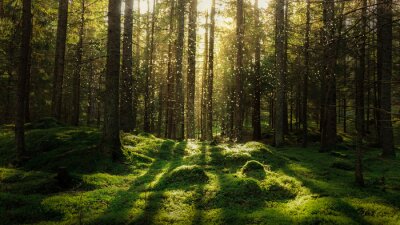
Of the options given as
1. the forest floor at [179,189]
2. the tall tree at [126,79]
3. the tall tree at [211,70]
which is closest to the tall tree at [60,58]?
the tall tree at [126,79]

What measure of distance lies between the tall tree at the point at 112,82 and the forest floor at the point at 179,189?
2.06ft

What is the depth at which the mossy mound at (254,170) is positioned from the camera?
12.1m

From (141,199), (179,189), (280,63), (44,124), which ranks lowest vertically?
(141,199)

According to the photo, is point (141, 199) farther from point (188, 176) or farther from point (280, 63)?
point (280, 63)

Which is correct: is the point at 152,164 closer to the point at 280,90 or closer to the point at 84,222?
the point at 84,222

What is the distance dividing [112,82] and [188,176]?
479 centimetres

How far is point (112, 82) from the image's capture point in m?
13.5

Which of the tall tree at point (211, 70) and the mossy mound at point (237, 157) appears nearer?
the mossy mound at point (237, 157)

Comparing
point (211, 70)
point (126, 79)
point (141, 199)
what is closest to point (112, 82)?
point (141, 199)

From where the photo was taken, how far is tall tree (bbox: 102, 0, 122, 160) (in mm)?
13398

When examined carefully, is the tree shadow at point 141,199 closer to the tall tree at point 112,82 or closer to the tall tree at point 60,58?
the tall tree at point 112,82

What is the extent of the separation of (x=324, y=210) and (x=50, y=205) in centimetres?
690

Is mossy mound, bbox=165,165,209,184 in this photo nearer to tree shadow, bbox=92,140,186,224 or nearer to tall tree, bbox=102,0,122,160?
tree shadow, bbox=92,140,186,224

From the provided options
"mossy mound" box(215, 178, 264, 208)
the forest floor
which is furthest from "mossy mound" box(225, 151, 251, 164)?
"mossy mound" box(215, 178, 264, 208)
